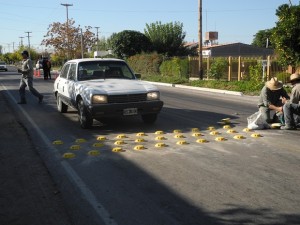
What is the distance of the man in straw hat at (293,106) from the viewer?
8.59 meters

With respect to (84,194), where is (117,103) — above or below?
above

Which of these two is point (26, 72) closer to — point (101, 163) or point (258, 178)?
point (101, 163)

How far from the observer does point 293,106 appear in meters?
8.60

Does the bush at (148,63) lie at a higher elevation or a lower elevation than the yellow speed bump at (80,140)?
higher

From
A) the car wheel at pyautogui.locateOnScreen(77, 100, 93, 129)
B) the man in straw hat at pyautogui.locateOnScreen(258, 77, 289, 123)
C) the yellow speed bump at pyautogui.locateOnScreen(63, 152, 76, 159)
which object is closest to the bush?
the man in straw hat at pyautogui.locateOnScreen(258, 77, 289, 123)

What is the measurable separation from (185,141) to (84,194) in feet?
10.6

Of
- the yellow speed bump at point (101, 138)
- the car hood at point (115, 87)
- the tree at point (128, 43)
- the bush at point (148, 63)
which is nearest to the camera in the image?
the yellow speed bump at point (101, 138)

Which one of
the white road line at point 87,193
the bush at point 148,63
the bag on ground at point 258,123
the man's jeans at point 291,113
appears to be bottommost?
the white road line at point 87,193

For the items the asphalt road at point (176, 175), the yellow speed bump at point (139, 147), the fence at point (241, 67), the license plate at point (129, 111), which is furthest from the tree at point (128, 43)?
the yellow speed bump at point (139, 147)

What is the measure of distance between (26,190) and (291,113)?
6.04 metres

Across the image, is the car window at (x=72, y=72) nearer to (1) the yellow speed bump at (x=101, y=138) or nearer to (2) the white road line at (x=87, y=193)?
(1) the yellow speed bump at (x=101, y=138)

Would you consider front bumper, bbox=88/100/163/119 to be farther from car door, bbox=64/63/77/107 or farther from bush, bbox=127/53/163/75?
bush, bbox=127/53/163/75

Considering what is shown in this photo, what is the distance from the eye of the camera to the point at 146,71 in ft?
125

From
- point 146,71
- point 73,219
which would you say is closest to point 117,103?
point 73,219
